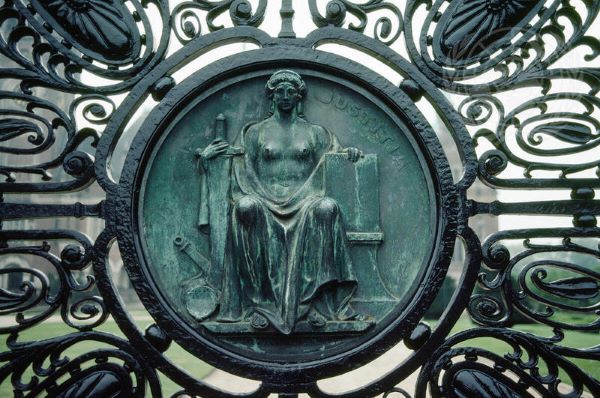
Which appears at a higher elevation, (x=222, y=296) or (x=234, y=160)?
(x=234, y=160)

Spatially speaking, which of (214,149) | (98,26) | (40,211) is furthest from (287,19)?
(40,211)

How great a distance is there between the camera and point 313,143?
341 centimetres

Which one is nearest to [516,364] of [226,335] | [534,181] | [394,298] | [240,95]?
[394,298]

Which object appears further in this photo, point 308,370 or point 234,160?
point 234,160

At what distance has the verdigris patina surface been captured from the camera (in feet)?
10.4

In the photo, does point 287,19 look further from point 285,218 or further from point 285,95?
point 285,218

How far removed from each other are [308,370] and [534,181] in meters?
1.84

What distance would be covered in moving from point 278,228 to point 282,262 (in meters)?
0.21

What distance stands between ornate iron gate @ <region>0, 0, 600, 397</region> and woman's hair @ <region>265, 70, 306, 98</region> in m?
0.01

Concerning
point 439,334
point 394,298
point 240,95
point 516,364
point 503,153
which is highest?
point 240,95

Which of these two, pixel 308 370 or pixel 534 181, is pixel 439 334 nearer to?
pixel 308 370

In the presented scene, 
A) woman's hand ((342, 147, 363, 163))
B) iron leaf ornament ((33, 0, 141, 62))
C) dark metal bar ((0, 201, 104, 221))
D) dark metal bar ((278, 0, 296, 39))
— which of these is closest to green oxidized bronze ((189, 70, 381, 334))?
woman's hand ((342, 147, 363, 163))

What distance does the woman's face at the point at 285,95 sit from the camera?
3381 mm

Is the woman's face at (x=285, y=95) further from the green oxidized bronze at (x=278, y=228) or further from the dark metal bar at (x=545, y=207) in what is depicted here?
the dark metal bar at (x=545, y=207)
